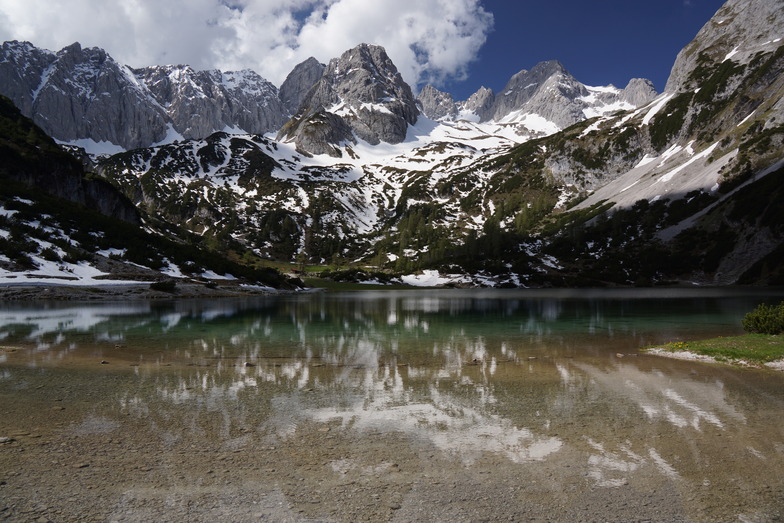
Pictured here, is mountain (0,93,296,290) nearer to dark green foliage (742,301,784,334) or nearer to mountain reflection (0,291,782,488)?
mountain reflection (0,291,782,488)

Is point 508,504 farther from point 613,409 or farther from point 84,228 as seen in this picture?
point 84,228

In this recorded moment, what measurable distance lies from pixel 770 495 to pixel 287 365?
16.9 m

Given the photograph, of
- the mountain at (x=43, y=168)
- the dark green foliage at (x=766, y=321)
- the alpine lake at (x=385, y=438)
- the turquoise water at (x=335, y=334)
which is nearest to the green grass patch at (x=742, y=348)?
the dark green foliage at (x=766, y=321)

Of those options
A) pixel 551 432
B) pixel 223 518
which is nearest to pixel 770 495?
pixel 551 432

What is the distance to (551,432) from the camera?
11172 mm

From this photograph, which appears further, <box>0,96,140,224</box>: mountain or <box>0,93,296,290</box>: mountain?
<box>0,96,140,224</box>: mountain

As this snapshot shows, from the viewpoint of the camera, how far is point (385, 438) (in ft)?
35.2

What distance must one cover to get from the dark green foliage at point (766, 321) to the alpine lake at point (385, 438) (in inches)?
410

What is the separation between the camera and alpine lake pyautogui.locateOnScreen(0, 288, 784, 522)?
24.4ft

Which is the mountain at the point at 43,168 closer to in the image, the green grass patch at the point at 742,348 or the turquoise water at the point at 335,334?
the turquoise water at the point at 335,334

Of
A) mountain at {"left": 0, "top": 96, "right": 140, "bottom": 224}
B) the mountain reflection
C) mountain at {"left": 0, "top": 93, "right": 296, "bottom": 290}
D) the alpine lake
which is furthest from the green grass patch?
mountain at {"left": 0, "top": 96, "right": 140, "bottom": 224}

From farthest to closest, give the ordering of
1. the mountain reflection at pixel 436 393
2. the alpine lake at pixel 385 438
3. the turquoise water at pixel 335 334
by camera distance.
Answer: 1. the turquoise water at pixel 335 334
2. the mountain reflection at pixel 436 393
3. the alpine lake at pixel 385 438

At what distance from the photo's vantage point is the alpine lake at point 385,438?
7.43 meters

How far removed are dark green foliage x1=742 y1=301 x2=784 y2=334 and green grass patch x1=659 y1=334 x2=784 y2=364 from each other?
3.35ft
